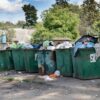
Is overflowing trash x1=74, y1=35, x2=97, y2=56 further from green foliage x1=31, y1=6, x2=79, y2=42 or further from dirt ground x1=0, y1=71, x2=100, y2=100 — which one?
green foliage x1=31, y1=6, x2=79, y2=42

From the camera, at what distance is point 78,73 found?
37.6 feet

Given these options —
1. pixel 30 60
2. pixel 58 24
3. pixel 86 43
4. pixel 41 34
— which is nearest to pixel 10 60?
pixel 30 60

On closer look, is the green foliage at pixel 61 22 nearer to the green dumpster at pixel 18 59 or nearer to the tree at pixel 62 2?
the tree at pixel 62 2

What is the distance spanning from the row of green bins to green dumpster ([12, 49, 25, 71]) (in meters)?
0.52

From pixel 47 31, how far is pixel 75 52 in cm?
1124

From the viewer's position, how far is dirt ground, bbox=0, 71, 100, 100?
8.66 metres

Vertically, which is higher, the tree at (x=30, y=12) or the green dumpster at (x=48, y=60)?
the tree at (x=30, y=12)

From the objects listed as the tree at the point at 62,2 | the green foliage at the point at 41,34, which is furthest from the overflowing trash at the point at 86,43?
A: the tree at the point at 62,2

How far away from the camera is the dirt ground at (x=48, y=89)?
8656 millimetres

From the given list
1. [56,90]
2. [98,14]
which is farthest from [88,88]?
[98,14]

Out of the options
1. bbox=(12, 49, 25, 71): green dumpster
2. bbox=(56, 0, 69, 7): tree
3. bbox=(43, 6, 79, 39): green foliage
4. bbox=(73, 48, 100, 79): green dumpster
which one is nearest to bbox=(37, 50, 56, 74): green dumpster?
bbox=(12, 49, 25, 71): green dumpster

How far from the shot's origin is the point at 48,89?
987cm

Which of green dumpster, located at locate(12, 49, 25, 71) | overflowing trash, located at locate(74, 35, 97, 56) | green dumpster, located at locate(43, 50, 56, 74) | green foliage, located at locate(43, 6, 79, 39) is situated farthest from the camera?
green foliage, located at locate(43, 6, 79, 39)

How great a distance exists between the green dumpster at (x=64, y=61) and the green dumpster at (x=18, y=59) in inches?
95.0
